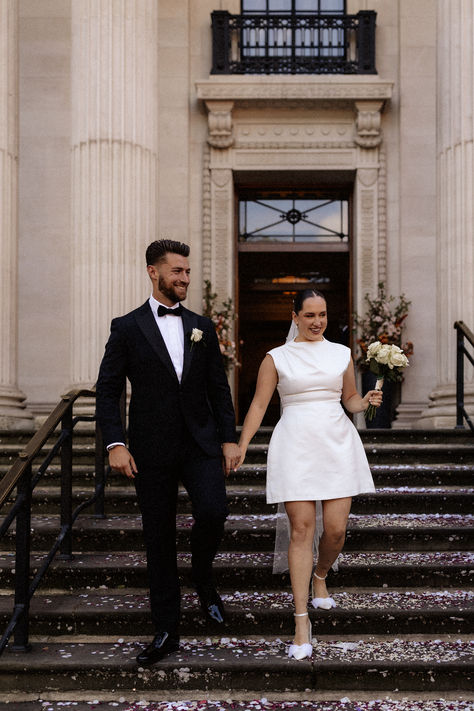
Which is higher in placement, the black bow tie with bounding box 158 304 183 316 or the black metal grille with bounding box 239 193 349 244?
the black metal grille with bounding box 239 193 349 244

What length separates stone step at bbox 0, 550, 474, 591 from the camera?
18.3ft

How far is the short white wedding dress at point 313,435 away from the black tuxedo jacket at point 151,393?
38 cm

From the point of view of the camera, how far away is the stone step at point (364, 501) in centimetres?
671

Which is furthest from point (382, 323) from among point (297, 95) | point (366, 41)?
point (366, 41)

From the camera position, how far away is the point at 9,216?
9.73 m

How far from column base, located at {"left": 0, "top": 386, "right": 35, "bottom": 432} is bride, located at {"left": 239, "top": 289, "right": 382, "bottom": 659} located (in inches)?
195

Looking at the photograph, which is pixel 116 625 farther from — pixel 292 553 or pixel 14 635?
pixel 292 553

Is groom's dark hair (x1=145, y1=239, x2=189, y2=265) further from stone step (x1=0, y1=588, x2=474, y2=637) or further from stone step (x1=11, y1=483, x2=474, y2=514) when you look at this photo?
stone step (x1=11, y1=483, x2=474, y2=514)

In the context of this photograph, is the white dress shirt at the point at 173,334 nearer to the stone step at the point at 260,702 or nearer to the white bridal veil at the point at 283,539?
the white bridal veil at the point at 283,539

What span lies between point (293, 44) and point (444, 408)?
20.9ft

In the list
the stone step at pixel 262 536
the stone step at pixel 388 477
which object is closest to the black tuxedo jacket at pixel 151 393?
the stone step at pixel 262 536

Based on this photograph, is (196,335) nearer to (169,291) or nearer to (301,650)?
(169,291)

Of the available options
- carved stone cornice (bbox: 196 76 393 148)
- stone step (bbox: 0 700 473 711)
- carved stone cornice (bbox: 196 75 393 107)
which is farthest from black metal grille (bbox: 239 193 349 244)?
stone step (bbox: 0 700 473 711)

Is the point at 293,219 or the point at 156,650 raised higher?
the point at 293,219
